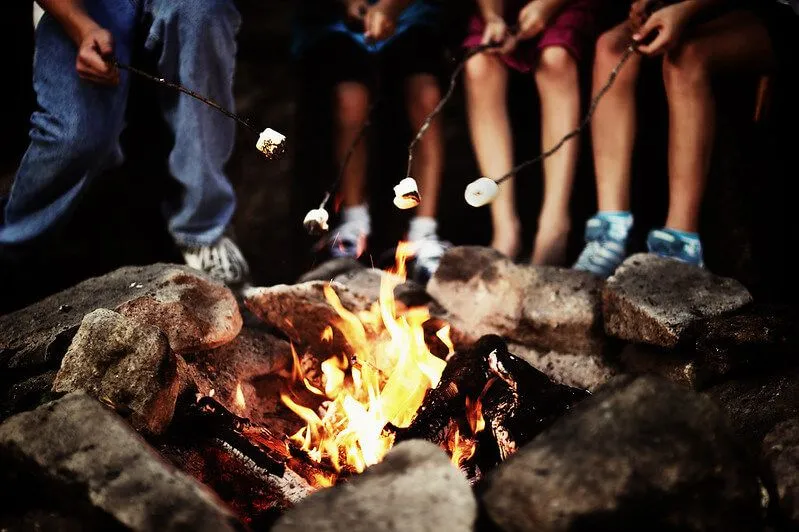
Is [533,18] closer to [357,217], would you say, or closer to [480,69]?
[480,69]

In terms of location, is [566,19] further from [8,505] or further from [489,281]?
[8,505]

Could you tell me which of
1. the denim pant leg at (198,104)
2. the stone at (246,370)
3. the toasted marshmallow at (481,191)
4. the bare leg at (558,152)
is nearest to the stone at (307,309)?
the stone at (246,370)

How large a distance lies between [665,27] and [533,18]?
94 centimetres

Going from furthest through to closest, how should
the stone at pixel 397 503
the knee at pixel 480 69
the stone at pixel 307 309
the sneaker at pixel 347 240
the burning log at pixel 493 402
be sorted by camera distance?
1. the sneaker at pixel 347 240
2. the knee at pixel 480 69
3. the stone at pixel 307 309
4. the burning log at pixel 493 402
5. the stone at pixel 397 503

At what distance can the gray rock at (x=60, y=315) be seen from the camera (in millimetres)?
3129

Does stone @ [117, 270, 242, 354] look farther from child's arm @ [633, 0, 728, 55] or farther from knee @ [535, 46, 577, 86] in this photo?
child's arm @ [633, 0, 728, 55]

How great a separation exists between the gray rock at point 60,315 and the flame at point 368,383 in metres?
0.97

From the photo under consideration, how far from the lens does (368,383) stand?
3.30 m

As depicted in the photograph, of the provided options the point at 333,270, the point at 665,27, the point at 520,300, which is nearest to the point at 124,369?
the point at 333,270

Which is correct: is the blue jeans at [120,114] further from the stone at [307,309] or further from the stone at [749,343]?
the stone at [749,343]

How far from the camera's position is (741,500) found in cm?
197

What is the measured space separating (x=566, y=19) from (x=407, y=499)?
3.83 metres

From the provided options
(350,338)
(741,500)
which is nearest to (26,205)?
(350,338)

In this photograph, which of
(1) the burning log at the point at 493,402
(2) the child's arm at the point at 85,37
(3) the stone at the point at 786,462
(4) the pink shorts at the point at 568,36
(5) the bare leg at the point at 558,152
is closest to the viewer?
(3) the stone at the point at 786,462
